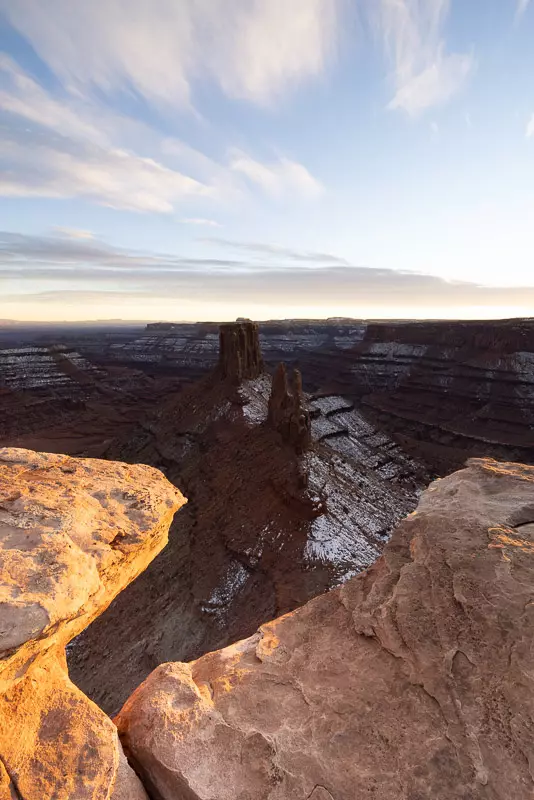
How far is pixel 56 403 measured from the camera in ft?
259

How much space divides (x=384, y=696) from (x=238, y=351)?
39.6m

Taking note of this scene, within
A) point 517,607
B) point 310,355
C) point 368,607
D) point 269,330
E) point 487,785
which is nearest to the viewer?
point 487,785

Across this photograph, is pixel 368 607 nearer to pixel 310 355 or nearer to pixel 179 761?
pixel 179 761

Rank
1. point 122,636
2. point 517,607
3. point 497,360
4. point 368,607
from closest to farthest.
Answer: point 517,607
point 368,607
point 122,636
point 497,360

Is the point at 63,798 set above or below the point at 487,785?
below

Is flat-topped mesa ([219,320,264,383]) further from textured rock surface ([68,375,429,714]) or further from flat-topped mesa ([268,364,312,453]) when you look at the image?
flat-topped mesa ([268,364,312,453])

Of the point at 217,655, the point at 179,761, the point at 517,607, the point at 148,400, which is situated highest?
the point at 517,607

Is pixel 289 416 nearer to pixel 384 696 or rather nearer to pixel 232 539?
pixel 232 539

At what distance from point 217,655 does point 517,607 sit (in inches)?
156

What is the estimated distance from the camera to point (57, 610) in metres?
4.00

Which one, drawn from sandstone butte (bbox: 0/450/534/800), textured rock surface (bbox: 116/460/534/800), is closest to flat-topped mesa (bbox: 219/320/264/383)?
sandstone butte (bbox: 0/450/534/800)

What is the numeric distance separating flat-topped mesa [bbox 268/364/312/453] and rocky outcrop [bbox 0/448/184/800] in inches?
990

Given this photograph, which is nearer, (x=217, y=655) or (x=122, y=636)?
(x=217, y=655)

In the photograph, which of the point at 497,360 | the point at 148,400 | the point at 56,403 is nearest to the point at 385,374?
the point at 497,360
